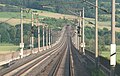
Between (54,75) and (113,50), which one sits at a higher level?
(113,50)

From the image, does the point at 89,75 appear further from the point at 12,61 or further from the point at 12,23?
the point at 12,23

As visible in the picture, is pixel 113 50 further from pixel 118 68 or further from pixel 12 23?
pixel 12 23

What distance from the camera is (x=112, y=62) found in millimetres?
34156

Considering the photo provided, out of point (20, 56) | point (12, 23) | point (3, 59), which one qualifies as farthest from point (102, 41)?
point (12, 23)

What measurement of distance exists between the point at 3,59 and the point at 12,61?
8671mm

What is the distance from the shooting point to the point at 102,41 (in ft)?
362

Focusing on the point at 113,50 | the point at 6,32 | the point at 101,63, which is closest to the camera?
the point at 113,50

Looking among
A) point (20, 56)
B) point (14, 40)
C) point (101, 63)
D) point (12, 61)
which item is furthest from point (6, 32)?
point (101, 63)

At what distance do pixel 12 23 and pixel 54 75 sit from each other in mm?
121813

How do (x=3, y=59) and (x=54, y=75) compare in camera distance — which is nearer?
(x=54, y=75)

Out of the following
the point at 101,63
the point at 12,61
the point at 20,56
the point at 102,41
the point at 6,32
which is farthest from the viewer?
the point at 6,32

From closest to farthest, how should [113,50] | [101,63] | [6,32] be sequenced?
1. [113,50]
2. [101,63]
3. [6,32]

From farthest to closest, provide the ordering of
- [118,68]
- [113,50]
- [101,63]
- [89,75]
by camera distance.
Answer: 1. [101,63]
2. [89,75]
3. [118,68]
4. [113,50]

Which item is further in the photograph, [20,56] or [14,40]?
[14,40]
